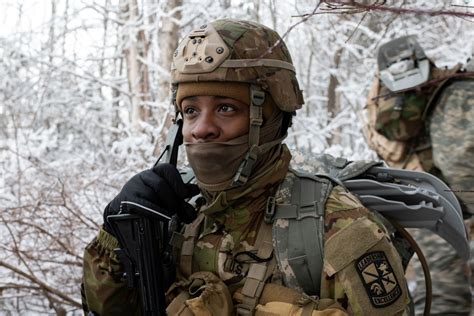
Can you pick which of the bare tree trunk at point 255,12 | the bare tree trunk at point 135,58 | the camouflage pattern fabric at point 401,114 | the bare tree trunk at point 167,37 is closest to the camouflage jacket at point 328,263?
the camouflage pattern fabric at point 401,114


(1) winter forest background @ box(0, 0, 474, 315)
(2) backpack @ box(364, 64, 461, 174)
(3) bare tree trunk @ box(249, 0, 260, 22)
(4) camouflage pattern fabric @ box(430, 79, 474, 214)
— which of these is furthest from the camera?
(3) bare tree trunk @ box(249, 0, 260, 22)

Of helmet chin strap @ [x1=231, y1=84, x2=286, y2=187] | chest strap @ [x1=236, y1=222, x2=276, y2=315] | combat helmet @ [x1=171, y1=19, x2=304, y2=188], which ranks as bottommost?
chest strap @ [x1=236, y1=222, x2=276, y2=315]

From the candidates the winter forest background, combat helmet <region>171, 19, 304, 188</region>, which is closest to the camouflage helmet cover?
combat helmet <region>171, 19, 304, 188</region>

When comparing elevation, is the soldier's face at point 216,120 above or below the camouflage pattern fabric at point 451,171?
above

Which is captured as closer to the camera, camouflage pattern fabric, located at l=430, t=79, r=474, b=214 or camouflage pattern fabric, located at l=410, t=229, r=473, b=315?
camouflage pattern fabric, located at l=430, t=79, r=474, b=214

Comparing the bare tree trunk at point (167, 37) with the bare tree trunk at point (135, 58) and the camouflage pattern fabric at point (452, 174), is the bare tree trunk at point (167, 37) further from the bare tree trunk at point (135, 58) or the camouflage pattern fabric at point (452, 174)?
the camouflage pattern fabric at point (452, 174)

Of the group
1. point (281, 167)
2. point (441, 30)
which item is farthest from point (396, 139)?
point (441, 30)

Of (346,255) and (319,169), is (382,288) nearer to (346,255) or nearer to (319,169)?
(346,255)

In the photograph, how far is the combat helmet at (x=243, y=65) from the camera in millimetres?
2410

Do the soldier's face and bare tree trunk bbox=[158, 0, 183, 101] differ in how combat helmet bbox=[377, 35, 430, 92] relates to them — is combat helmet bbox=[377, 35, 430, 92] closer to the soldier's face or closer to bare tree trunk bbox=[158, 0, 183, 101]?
the soldier's face

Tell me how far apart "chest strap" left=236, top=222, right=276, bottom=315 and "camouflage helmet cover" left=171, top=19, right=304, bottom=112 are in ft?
1.72

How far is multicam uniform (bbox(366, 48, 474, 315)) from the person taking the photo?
166 inches

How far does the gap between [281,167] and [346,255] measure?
0.50 m

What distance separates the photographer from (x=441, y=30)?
10344 mm
